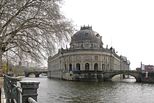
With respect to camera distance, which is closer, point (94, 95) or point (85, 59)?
point (94, 95)

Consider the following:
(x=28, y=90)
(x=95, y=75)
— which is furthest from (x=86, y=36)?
(x=28, y=90)

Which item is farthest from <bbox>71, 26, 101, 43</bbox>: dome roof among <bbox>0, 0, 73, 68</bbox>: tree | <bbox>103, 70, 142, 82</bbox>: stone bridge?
<bbox>0, 0, 73, 68</bbox>: tree

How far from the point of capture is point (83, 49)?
95500 millimetres

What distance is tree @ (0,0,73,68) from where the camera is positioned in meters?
13.7

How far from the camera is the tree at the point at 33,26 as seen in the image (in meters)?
13.7

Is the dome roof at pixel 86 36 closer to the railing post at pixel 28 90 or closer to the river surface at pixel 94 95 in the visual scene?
the river surface at pixel 94 95

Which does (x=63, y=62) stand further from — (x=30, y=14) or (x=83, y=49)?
(x=30, y=14)

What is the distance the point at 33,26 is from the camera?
47.4 feet

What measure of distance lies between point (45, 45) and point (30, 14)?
1.82 metres

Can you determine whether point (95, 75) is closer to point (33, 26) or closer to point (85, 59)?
point (85, 59)

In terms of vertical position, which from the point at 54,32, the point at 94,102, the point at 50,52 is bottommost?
the point at 94,102

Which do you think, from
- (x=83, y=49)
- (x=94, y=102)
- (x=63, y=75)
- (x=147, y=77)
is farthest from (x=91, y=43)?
(x=94, y=102)

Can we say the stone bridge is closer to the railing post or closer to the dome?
the dome

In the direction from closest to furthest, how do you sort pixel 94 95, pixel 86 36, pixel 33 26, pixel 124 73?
1. pixel 33 26
2. pixel 94 95
3. pixel 124 73
4. pixel 86 36
